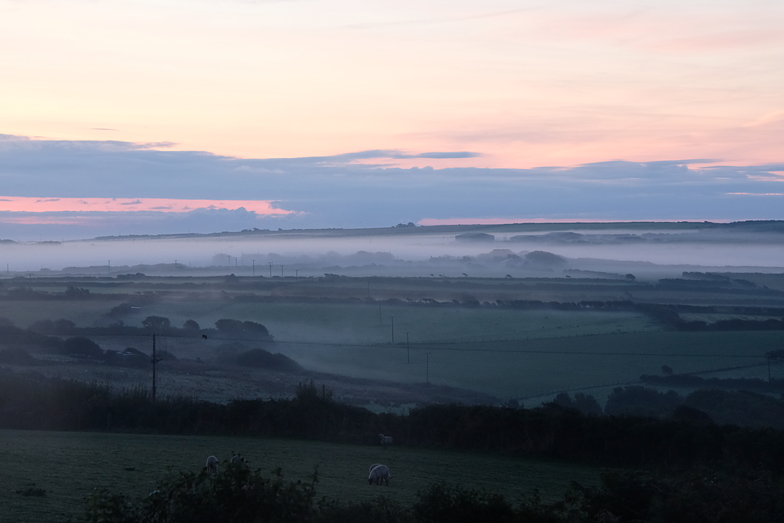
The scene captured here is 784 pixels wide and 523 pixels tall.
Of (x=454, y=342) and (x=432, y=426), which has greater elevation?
(x=432, y=426)

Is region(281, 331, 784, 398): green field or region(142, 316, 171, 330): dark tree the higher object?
region(142, 316, 171, 330): dark tree

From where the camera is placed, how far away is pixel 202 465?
14484 millimetres

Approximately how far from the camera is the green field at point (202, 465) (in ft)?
35.2

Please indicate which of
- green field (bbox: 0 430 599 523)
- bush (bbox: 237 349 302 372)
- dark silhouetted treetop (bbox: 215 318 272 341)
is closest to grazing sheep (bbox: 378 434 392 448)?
green field (bbox: 0 430 599 523)

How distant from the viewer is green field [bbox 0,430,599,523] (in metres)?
10.7

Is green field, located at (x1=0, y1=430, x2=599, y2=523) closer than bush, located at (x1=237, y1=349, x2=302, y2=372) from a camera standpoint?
Yes

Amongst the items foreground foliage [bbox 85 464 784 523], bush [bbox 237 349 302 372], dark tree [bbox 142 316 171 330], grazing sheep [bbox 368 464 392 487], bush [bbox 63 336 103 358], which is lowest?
bush [bbox 237 349 302 372]

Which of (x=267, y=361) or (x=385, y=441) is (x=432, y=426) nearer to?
(x=385, y=441)

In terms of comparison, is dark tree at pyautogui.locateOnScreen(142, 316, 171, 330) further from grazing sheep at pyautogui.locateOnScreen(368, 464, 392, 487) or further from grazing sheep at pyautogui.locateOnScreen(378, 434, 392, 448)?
grazing sheep at pyautogui.locateOnScreen(368, 464, 392, 487)

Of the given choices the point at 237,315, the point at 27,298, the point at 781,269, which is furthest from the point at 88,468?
the point at 781,269

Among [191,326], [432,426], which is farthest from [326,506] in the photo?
[191,326]

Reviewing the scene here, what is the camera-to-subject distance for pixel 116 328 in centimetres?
5262

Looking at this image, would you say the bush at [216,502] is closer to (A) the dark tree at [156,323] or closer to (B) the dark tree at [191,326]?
(A) the dark tree at [156,323]

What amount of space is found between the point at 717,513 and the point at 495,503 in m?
3.57
